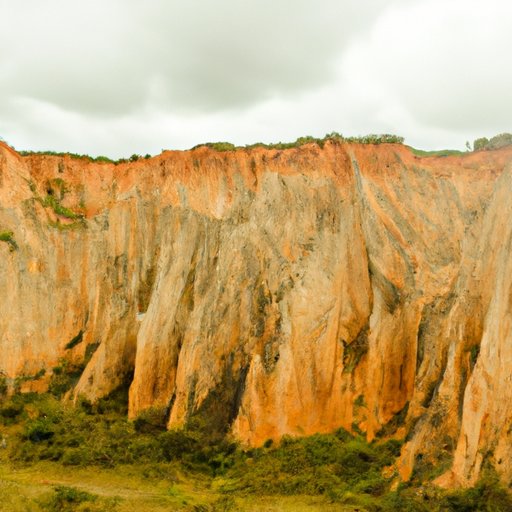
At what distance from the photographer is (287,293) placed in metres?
19.2

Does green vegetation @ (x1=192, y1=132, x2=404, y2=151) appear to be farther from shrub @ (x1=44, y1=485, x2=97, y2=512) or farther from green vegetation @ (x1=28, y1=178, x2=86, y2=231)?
shrub @ (x1=44, y1=485, x2=97, y2=512)

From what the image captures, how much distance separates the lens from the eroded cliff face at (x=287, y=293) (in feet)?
51.5

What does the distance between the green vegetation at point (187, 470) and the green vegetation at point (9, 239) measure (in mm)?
5605

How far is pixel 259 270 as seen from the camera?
2011 cm

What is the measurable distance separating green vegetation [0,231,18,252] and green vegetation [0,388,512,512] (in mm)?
5605

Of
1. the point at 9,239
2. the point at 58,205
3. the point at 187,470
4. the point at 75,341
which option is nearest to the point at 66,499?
the point at 187,470

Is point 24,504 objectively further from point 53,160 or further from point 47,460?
point 53,160

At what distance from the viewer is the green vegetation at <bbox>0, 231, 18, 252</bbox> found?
75.1 ft

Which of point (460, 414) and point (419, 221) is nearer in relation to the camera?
point (460, 414)

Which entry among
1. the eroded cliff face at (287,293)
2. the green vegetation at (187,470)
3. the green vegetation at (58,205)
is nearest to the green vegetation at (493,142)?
the eroded cliff face at (287,293)

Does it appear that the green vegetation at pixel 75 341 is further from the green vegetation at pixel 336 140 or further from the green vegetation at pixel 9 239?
the green vegetation at pixel 336 140

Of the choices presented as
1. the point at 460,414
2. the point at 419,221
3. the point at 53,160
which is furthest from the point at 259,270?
the point at 53,160

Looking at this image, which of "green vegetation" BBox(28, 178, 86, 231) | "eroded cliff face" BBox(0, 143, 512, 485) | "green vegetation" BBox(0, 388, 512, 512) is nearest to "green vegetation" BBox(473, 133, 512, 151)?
"eroded cliff face" BBox(0, 143, 512, 485)

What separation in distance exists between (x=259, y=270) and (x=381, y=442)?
20.4 feet
